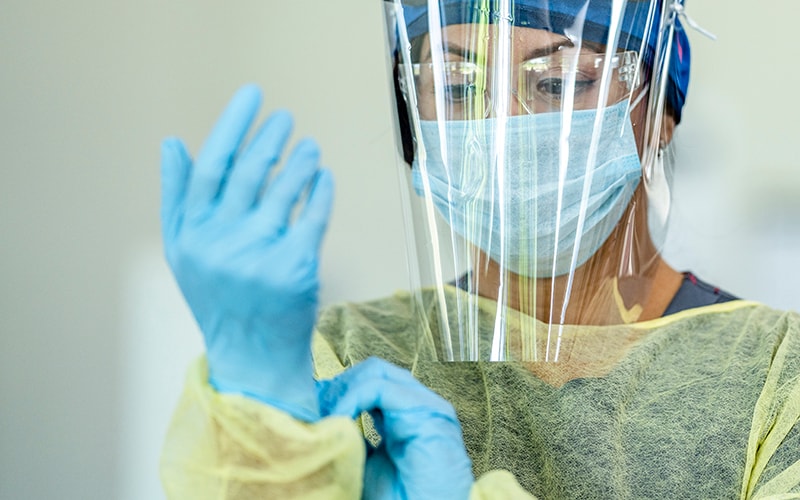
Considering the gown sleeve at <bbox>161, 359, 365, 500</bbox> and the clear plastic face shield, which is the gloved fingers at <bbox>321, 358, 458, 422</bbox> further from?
the clear plastic face shield

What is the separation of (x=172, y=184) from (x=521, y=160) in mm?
422

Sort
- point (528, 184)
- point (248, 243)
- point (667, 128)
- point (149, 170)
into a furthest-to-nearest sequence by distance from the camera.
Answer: point (149, 170) < point (667, 128) < point (528, 184) < point (248, 243)

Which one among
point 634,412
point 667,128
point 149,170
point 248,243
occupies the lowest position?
point 634,412

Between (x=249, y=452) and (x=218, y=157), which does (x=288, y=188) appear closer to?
(x=218, y=157)

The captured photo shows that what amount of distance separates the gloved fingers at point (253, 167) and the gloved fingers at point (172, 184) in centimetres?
4

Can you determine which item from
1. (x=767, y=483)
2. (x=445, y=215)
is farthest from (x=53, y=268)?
(x=767, y=483)

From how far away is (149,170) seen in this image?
1650mm

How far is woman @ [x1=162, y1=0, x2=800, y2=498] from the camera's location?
98 cm

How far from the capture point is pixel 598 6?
1.05m

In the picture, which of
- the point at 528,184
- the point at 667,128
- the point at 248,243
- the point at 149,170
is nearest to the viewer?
the point at 248,243

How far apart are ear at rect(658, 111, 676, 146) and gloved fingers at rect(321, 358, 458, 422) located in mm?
585

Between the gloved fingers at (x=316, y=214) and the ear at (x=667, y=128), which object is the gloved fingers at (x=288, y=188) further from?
the ear at (x=667, y=128)

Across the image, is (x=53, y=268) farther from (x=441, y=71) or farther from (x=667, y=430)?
(x=667, y=430)

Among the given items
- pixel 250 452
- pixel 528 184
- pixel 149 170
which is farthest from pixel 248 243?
pixel 149 170
